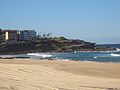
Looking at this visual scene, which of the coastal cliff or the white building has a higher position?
the white building

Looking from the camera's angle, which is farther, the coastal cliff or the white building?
the white building

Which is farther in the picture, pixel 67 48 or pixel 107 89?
pixel 67 48

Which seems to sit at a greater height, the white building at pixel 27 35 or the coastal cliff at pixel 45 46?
the white building at pixel 27 35

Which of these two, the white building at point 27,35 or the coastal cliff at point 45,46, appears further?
the white building at point 27,35

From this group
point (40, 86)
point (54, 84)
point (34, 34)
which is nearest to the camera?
point (40, 86)

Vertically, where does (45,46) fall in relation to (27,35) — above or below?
below

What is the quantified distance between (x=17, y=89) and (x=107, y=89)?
113 inches

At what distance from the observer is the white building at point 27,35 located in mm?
139825

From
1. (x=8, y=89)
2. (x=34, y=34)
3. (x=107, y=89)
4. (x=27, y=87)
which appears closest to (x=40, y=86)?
(x=27, y=87)

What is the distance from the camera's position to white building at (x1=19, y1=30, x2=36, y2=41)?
459 ft

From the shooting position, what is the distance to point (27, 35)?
471 feet

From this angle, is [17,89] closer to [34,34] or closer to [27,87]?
[27,87]

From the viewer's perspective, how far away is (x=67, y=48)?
410 ft

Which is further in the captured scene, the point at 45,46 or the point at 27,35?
the point at 27,35
